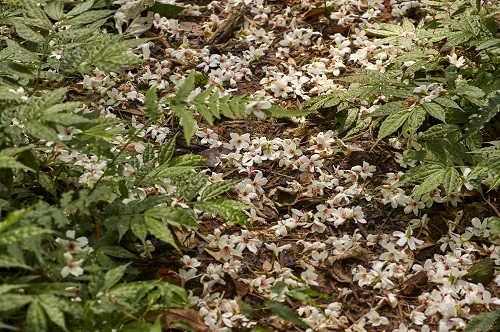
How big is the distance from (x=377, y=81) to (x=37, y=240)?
213 cm

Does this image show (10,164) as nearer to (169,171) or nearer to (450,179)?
(169,171)

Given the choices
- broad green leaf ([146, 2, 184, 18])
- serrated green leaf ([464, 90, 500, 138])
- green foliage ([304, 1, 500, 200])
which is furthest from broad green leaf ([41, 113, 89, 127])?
broad green leaf ([146, 2, 184, 18])

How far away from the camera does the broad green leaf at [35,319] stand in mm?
2246

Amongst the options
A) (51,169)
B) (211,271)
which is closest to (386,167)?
(211,271)

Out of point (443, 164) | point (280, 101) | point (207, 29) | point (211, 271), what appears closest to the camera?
point (211, 271)

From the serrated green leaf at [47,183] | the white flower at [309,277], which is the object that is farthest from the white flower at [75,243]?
the white flower at [309,277]

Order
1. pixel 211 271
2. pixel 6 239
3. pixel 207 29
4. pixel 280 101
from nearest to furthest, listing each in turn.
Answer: pixel 6 239 < pixel 211 271 < pixel 280 101 < pixel 207 29

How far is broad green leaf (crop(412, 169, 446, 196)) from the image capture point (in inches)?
131

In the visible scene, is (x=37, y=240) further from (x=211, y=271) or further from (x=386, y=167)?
(x=386, y=167)

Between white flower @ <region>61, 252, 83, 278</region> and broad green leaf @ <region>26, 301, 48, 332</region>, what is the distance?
0.31 meters

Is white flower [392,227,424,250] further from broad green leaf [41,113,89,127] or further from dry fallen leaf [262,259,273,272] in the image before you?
broad green leaf [41,113,89,127]

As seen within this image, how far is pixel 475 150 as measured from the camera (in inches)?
131

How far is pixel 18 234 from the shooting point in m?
2.25

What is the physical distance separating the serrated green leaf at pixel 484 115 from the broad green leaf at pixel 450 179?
0.20 metres
